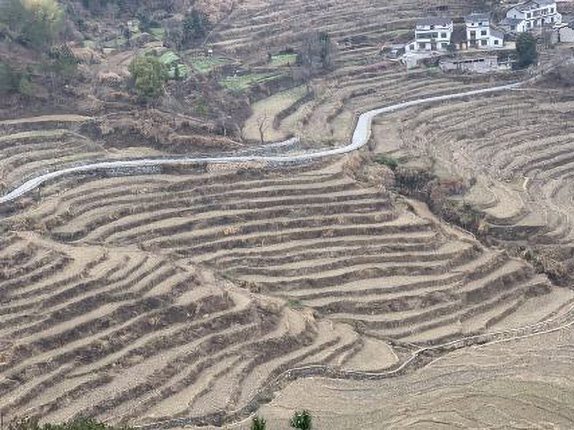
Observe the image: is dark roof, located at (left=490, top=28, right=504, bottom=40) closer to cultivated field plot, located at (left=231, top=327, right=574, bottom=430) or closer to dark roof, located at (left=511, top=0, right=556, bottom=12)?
dark roof, located at (left=511, top=0, right=556, bottom=12)

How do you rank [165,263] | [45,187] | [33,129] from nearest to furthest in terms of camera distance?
1. [165,263]
2. [45,187]
3. [33,129]

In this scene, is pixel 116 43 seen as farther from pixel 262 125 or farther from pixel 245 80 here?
pixel 262 125

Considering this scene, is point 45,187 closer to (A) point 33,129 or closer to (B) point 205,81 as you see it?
(A) point 33,129

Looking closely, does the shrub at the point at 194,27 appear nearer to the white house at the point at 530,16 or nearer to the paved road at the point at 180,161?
the paved road at the point at 180,161

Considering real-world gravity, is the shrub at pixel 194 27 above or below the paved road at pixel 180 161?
above

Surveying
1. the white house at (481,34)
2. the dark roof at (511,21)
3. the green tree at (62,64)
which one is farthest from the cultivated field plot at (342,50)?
the green tree at (62,64)

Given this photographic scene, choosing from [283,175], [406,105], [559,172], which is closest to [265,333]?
[283,175]
